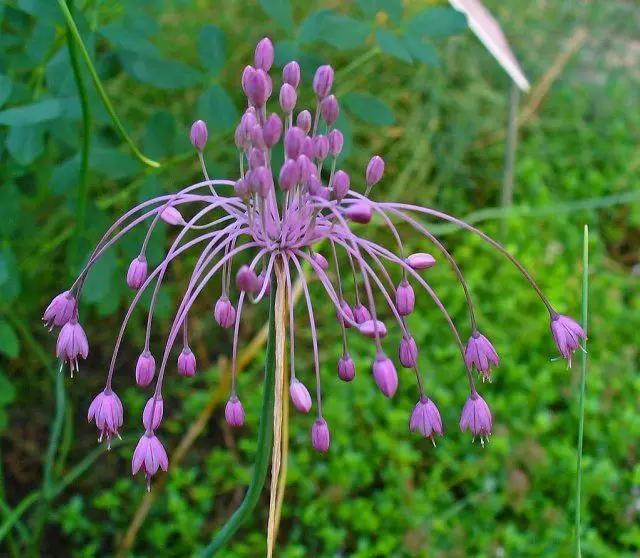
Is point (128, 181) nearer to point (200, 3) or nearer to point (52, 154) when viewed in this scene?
point (52, 154)

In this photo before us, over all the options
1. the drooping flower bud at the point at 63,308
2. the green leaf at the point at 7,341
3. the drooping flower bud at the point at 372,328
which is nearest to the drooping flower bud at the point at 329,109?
the drooping flower bud at the point at 372,328

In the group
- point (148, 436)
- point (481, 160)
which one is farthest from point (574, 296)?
point (148, 436)

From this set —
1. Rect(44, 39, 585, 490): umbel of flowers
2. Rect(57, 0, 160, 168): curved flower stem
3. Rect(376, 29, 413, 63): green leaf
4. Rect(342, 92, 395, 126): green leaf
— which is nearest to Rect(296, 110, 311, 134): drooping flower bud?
Rect(44, 39, 585, 490): umbel of flowers

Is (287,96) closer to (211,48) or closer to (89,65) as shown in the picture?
(89,65)

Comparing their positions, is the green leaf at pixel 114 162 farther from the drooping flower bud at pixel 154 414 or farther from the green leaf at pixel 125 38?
the drooping flower bud at pixel 154 414

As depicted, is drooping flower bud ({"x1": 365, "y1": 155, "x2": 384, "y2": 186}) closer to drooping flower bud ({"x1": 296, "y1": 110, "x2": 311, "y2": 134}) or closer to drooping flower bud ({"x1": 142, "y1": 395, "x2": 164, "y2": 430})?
drooping flower bud ({"x1": 296, "y1": 110, "x2": 311, "y2": 134})

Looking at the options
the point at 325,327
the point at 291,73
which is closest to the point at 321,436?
the point at 291,73
